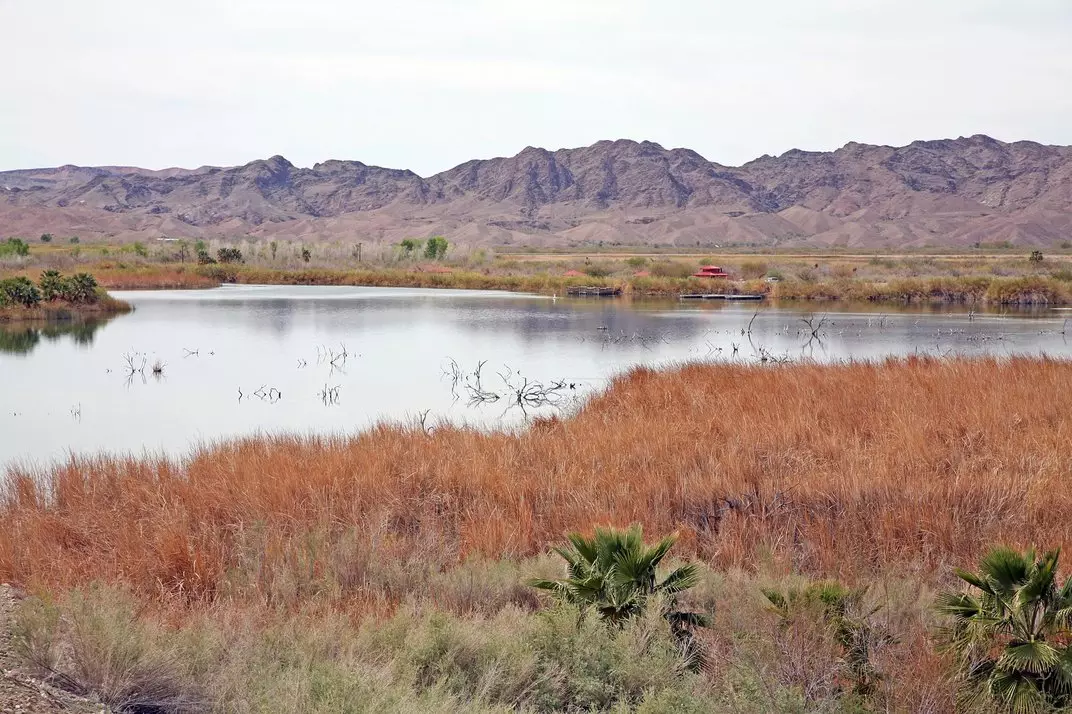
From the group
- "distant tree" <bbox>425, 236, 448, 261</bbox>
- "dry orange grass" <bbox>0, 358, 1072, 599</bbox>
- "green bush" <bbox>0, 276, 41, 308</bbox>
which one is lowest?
"dry orange grass" <bbox>0, 358, 1072, 599</bbox>

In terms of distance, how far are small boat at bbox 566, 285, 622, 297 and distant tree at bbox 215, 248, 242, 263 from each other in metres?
26.0

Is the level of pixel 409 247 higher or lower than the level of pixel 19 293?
higher

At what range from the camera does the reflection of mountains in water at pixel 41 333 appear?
79.6 feet

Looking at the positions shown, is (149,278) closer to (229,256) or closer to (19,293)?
(229,256)

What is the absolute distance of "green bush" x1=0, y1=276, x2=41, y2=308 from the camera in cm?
3212

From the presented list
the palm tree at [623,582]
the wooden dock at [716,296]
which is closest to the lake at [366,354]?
the wooden dock at [716,296]

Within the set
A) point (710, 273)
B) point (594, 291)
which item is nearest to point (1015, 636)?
point (594, 291)

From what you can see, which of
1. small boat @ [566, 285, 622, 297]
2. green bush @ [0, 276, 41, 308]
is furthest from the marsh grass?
small boat @ [566, 285, 622, 297]

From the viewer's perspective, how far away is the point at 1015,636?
4625mm

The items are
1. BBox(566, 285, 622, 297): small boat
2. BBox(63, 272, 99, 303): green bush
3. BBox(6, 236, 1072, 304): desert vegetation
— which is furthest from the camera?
BBox(566, 285, 622, 297): small boat

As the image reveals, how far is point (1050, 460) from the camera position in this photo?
8.82 m

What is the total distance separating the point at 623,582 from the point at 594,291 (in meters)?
45.6

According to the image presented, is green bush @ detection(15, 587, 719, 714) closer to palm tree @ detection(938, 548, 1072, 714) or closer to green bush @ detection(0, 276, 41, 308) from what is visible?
palm tree @ detection(938, 548, 1072, 714)

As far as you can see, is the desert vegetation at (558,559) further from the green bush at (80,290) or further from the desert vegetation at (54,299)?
the green bush at (80,290)
